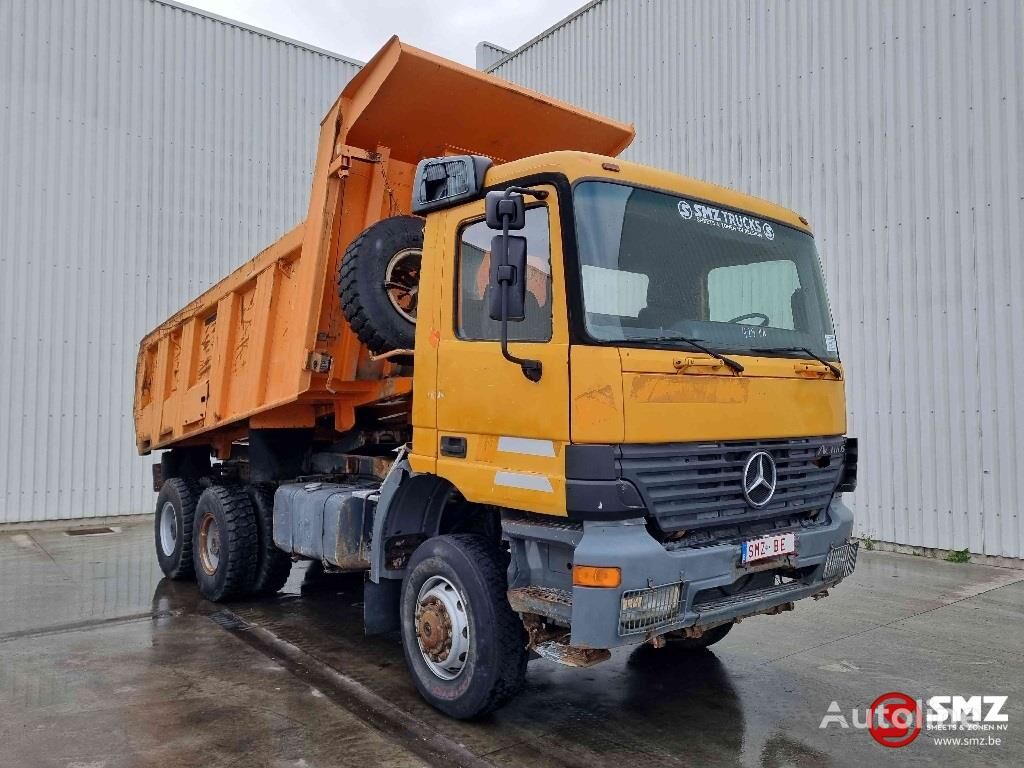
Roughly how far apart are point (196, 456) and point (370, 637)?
3.63 m

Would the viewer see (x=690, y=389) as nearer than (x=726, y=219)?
Yes

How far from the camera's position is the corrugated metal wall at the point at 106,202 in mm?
12078

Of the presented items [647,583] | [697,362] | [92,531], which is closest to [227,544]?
[647,583]

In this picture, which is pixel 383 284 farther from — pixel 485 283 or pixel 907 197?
pixel 907 197

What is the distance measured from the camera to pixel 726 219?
451 centimetres

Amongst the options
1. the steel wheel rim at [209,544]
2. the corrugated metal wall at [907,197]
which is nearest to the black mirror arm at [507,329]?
the steel wheel rim at [209,544]

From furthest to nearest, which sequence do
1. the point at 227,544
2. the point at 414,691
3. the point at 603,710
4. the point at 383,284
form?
the point at 227,544
the point at 383,284
the point at 414,691
the point at 603,710

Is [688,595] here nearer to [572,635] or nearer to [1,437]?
[572,635]

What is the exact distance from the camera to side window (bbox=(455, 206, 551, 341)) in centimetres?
391

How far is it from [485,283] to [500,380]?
1.70 ft

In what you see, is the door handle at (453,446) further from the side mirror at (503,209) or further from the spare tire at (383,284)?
the side mirror at (503,209)

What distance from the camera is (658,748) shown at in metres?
4.05

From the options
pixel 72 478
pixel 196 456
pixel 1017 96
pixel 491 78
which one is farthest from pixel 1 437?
pixel 1017 96

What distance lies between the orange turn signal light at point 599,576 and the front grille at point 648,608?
8cm
